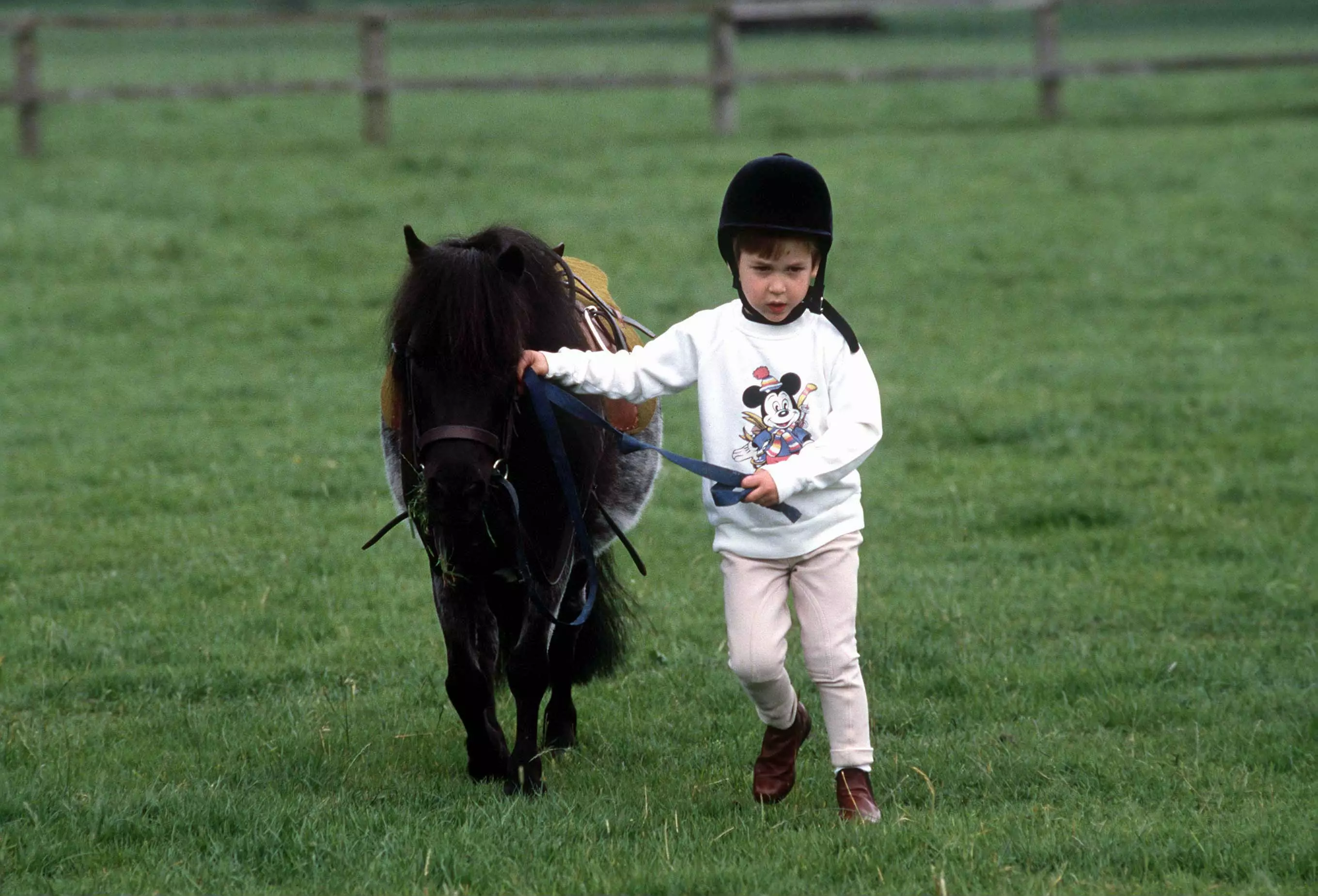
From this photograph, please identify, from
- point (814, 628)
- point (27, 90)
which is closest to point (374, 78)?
point (27, 90)

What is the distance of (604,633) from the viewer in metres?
5.58

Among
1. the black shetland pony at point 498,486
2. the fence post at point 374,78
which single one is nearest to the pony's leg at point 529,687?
the black shetland pony at point 498,486

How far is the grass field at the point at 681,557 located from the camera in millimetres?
4352

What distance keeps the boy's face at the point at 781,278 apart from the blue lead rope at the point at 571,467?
0.45 meters

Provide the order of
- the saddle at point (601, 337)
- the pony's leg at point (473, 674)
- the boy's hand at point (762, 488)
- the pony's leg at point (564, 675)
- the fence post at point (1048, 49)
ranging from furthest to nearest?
the fence post at point (1048, 49), the pony's leg at point (564, 675), the pony's leg at point (473, 674), the saddle at point (601, 337), the boy's hand at point (762, 488)

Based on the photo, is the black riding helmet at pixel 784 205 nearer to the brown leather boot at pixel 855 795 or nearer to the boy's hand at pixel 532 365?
the boy's hand at pixel 532 365

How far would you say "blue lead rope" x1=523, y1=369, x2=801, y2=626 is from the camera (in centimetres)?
433

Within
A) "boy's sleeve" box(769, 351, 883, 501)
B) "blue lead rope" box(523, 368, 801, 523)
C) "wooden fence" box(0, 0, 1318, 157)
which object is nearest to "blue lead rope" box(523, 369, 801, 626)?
"blue lead rope" box(523, 368, 801, 523)

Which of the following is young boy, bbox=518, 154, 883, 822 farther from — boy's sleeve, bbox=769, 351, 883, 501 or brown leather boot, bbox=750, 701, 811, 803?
brown leather boot, bbox=750, 701, 811, 803

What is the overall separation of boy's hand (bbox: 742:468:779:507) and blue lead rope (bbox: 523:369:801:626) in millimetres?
27

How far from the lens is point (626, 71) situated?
31203 millimetres

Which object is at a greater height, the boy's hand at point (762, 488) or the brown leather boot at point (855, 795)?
the boy's hand at point (762, 488)

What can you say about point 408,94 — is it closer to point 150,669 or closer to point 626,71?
point 626,71

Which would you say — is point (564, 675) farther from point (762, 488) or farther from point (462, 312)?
point (462, 312)
